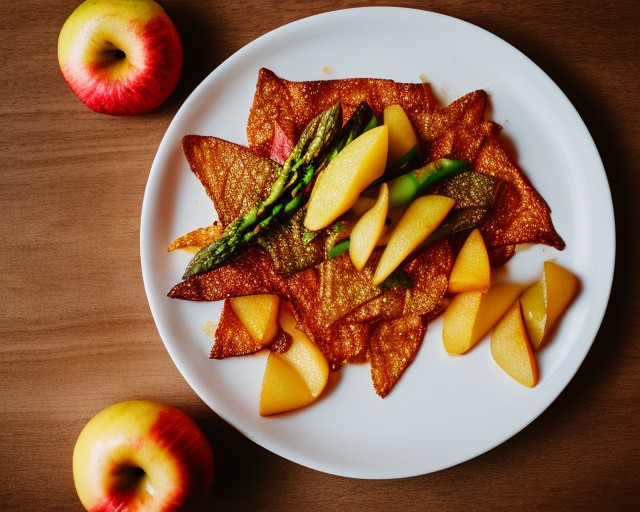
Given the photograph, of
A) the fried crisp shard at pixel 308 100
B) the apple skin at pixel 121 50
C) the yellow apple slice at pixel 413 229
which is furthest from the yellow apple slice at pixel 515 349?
the apple skin at pixel 121 50

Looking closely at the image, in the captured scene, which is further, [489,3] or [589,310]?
[489,3]

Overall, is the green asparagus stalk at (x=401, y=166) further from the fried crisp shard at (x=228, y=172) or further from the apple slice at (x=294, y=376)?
the apple slice at (x=294, y=376)

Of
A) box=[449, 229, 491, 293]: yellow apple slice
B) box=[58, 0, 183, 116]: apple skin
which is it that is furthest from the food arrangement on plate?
box=[58, 0, 183, 116]: apple skin

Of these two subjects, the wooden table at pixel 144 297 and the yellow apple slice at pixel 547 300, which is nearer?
the yellow apple slice at pixel 547 300

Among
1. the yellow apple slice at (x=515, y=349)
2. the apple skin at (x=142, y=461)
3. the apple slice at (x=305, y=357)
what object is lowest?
the apple skin at (x=142, y=461)

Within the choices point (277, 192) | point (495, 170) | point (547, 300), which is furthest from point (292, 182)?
point (547, 300)

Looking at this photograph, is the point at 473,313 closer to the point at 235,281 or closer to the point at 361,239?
the point at 361,239

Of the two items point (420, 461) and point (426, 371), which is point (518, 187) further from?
point (420, 461)

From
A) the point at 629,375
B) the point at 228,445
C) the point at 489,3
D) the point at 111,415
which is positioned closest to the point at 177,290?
the point at 111,415
